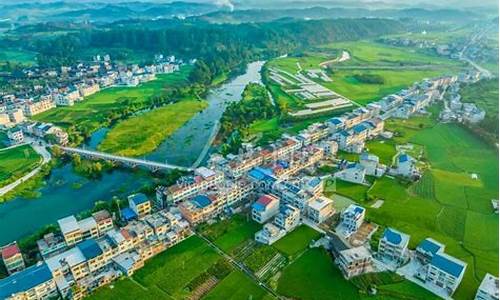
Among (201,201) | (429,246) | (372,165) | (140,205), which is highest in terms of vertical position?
(429,246)

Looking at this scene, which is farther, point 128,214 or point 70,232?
point 128,214

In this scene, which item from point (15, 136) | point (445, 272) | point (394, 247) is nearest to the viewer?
point (445, 272)

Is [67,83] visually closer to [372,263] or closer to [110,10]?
[372,263]

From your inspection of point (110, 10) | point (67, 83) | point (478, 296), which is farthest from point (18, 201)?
point (110, 10)

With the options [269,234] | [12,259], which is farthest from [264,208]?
[12,259]

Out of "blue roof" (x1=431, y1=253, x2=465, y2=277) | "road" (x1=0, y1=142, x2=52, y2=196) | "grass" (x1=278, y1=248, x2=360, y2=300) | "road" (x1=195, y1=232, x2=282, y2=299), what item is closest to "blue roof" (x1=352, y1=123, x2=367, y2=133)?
"grass" (x1=278, y1=248, x2=360, y2=300)

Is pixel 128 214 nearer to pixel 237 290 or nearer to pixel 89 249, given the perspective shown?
pixel 89 249

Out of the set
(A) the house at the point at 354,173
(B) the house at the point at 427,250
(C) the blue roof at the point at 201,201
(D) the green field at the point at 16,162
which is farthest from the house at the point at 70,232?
(B) the house at the point at 427,250

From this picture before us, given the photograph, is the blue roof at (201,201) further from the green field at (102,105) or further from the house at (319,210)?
the green field at (102,105)
